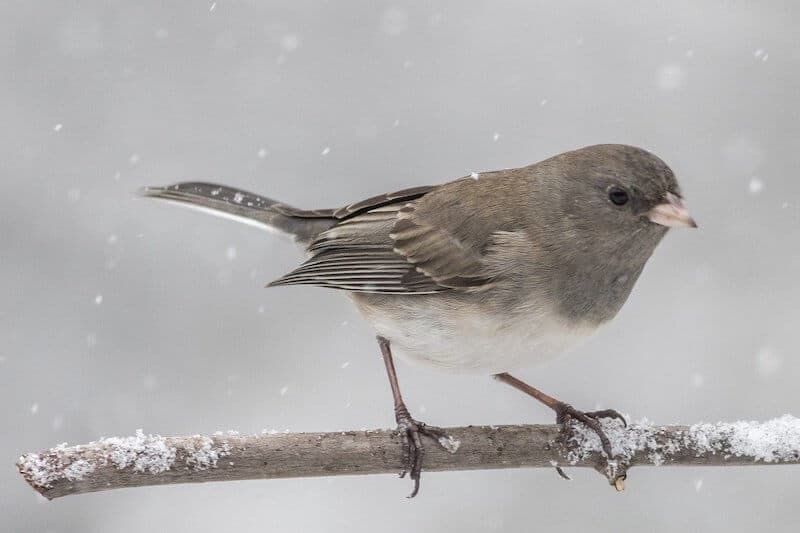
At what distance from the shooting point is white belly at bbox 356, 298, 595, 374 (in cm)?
354

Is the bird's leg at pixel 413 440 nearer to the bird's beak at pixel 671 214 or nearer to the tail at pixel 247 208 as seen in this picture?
the bird's beak at pixel 671 214

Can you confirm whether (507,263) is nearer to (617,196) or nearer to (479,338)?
(479,338)

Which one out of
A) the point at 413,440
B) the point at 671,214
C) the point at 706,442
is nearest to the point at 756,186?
the point at 671,214

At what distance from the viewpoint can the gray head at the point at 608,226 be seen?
11.6 ft

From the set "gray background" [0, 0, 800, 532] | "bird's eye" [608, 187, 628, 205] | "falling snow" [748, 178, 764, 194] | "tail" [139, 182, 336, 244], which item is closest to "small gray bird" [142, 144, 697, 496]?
"bird's eye" [608, 187, 628, 205]

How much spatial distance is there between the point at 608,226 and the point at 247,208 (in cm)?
177

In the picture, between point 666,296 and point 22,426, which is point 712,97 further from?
point 22,426

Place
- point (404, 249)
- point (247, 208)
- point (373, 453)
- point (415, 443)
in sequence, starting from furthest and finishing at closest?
point (247, 208) → point (404, 249) → point (415, 443) → point (373, 453)

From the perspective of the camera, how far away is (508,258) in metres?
3.74

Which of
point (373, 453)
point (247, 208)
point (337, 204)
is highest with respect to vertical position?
point (337, 204)

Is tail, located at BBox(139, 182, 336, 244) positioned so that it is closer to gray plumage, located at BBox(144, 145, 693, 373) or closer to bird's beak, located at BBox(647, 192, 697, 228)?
gray plumage, located at BBox(144, 145, 693, 373)

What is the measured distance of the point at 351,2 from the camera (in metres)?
6.80

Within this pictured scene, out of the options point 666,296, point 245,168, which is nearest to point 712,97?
point 666,296

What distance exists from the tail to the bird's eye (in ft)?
4.78
